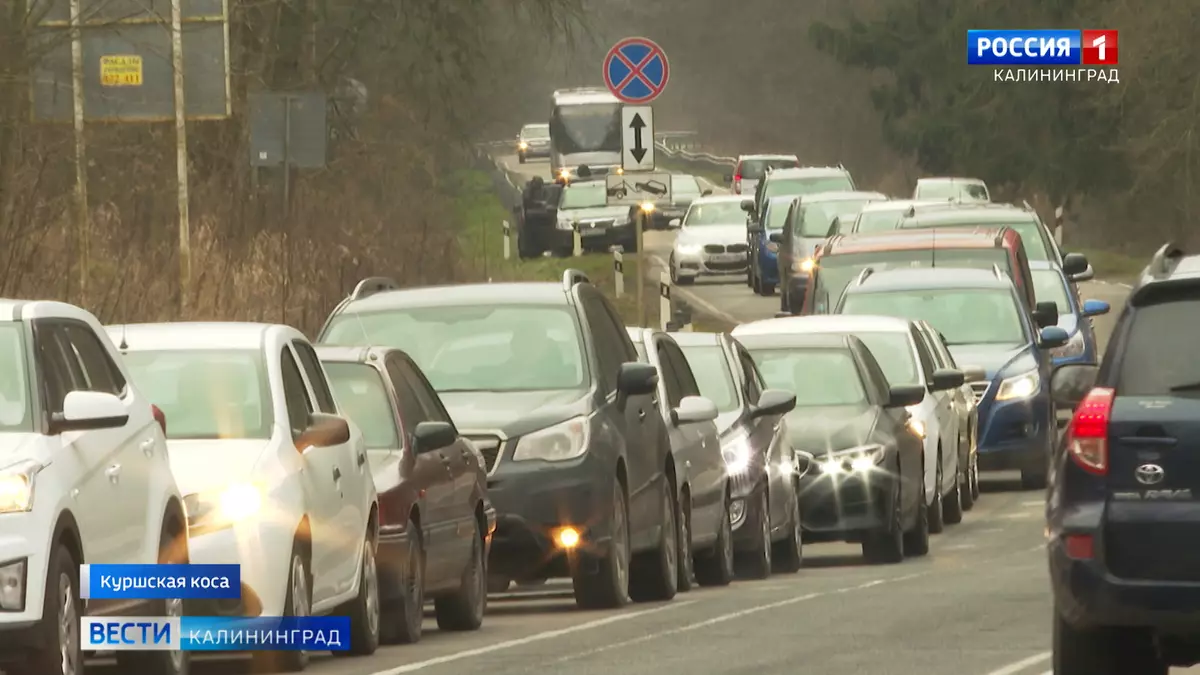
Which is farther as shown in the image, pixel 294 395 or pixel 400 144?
pixel 400 144

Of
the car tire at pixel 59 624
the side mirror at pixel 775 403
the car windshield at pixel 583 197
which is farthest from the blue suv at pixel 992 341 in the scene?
the car windshield at pixel 583 197

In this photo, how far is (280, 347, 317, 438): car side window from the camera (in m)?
14.0

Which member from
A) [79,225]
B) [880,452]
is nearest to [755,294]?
[79,225]

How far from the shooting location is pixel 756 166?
2913 inches

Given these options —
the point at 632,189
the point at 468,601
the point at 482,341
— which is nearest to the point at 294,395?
the point at 468,601

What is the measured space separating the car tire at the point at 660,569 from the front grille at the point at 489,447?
137 cm

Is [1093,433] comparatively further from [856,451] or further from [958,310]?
[958,310]

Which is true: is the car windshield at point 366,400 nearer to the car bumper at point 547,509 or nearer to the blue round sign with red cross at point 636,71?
the car bumper at point 547,509

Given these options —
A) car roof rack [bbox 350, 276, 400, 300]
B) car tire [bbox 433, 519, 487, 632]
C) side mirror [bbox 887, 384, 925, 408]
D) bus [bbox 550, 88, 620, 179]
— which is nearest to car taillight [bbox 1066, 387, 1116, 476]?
car tire [bbox 433, 519, 487, 632]

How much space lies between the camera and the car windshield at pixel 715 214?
181ft

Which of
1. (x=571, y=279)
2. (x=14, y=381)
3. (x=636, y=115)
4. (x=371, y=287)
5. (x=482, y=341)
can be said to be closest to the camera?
(x=14, y=381)

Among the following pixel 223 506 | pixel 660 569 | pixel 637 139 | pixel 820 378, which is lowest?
pixel 660 569

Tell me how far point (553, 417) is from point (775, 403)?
3.59 meters
